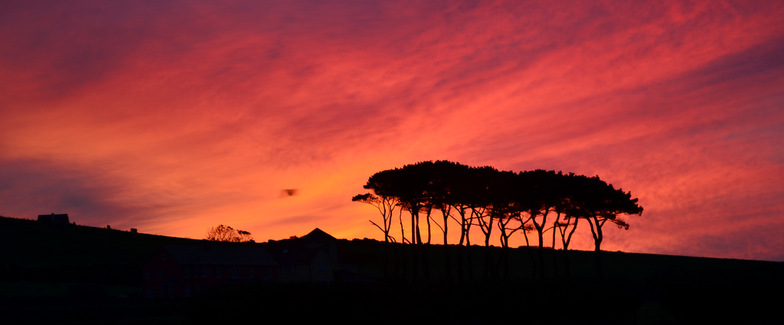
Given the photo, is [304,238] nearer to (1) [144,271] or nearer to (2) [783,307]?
(1) [144,271]

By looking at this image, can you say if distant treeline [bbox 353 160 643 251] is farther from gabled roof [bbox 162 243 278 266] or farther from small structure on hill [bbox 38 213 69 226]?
small structure on hill [bbox 38 213 69 226]

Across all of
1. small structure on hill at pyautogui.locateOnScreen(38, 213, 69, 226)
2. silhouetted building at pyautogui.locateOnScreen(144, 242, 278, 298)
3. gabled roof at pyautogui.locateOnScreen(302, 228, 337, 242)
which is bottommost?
silhouetted building at pyautogui.locateOnScreen(144, 242, 278, 298)

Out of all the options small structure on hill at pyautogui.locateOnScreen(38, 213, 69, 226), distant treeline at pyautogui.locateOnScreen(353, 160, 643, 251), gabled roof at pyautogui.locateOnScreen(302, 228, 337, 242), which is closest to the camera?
distant treeline at pyautogui.locateOnScreen(353, 160, 643, 251)

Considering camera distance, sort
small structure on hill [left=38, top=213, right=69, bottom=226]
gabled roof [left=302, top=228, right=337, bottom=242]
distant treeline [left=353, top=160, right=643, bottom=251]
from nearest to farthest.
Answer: distant treeline [left=353, top=160, right=643, bottom=251]
gabled roof [left=302, top=228, right=337, bottom=242]
small structure on hill [left=38, top=213, right=69, bottom=226]

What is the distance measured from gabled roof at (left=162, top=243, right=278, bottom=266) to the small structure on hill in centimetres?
6968

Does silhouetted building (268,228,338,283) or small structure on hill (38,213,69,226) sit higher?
small structure on hill (38,213,69,226)

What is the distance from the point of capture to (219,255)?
385 ft

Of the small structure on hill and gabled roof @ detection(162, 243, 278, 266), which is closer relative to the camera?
gabled roof @ detection(162, 243, 278, 266)

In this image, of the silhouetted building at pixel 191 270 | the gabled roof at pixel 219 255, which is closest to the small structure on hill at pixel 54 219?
the gabled roof at pixel 219 255

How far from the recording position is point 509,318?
1804 inches

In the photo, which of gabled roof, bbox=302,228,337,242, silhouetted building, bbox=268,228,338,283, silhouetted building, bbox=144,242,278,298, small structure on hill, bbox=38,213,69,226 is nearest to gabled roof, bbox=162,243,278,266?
silhouetted building, bbox=144,242,278,298

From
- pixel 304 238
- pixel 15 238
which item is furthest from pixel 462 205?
pixel 15 238

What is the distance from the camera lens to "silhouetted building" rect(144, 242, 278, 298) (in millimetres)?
108688

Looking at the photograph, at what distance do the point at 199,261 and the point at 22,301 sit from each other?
36.7 m
